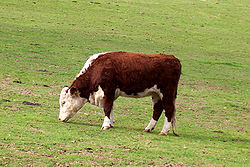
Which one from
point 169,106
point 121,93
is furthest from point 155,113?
point 121,93

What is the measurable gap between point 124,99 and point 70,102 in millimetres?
4448

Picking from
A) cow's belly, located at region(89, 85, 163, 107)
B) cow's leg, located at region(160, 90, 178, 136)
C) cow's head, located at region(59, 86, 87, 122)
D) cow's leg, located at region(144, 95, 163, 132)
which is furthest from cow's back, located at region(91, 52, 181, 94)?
cow's head, located at region(59, 86, 87, 122)

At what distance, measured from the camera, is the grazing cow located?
1232 centimetres

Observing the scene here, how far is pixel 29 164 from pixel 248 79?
17431 millimetres

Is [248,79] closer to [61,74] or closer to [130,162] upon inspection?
[61,74]

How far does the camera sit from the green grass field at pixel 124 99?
9.50 metres

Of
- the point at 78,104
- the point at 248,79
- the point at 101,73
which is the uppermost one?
the point at 101,73

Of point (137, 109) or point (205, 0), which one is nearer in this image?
point (137, 109)

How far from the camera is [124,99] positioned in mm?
16953

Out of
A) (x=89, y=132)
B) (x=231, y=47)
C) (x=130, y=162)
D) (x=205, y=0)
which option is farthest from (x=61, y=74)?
(x=205, y=0)

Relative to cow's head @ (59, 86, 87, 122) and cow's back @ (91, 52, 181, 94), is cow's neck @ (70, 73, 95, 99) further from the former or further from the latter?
cow's back @ (91, 52, 181, 94)

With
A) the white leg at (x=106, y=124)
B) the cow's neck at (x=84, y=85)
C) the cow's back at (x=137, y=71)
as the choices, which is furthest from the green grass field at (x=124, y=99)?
the cow's back at (x=137, y=71)

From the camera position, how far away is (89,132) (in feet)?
36.6

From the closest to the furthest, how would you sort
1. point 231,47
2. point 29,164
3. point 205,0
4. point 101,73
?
point 29,164 → point 101,73 → point 231,47 → point 205,0
